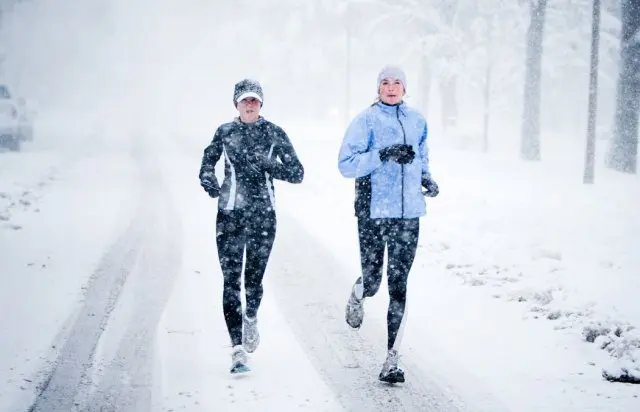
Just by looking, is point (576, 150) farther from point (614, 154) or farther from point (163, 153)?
point (163, 153)

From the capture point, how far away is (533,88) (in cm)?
2366

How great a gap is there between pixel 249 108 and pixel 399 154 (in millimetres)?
1299

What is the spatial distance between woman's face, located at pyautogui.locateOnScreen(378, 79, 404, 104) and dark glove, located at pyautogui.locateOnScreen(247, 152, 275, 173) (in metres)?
1.08

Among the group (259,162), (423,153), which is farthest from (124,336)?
(423,153)

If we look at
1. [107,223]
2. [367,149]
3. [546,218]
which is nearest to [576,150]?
[546,218]

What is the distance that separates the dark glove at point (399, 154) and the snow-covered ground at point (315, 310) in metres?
1.86

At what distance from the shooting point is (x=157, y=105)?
75438mm

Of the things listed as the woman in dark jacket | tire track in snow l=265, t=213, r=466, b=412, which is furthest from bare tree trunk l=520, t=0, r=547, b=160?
the woman in dark jacket

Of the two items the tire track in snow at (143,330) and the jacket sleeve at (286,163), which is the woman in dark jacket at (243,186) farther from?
the tire track in snow at (143,330)

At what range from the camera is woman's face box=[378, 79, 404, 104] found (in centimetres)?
463

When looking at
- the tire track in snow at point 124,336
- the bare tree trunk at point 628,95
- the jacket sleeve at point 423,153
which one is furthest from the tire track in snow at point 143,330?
the bare tree trunk at point 628,95

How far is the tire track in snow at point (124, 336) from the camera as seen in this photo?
4.36 m

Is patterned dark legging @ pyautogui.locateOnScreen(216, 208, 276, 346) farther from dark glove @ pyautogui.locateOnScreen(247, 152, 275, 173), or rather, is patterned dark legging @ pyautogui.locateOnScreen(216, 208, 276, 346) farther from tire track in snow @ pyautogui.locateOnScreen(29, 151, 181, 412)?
tire track in snow @ pyautogui.locateOnScreen(29, 151, 181, 412)

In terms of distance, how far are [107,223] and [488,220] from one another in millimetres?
7510
